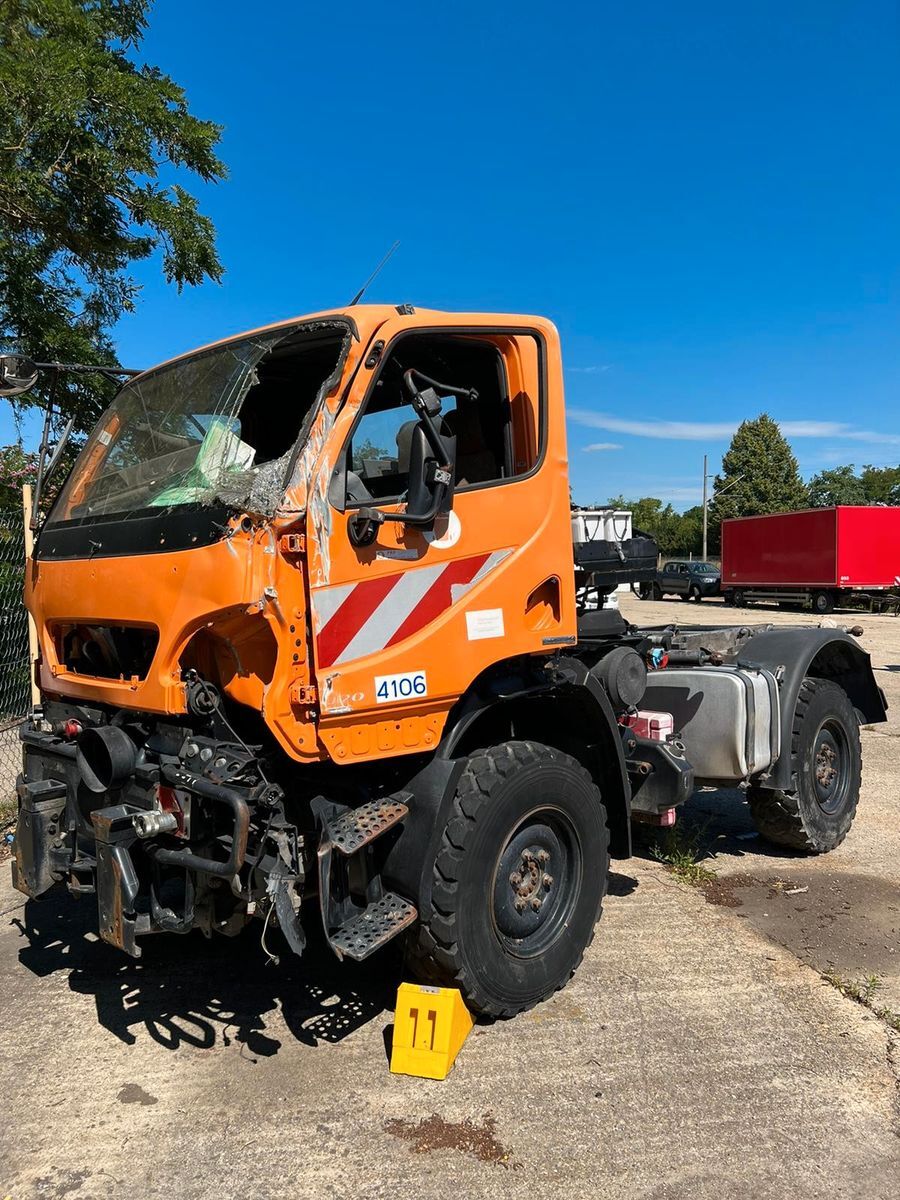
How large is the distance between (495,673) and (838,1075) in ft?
6.46

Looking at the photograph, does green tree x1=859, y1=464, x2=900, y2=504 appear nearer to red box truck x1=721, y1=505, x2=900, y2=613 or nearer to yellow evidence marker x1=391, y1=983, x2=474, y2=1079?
red box truck x1=721, y1=505, x2=900, y2=613

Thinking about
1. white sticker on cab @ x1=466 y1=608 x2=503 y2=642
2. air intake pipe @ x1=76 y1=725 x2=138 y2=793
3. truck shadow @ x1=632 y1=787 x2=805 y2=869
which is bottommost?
truck shadow @ x1=632 y1=787 x2=805 y2=869

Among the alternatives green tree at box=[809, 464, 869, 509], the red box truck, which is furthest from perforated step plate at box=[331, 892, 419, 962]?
green tree at box=[809, 464, 869, 509]

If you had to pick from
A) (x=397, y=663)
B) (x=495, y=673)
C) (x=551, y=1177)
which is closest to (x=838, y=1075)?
(x=551, y=1177)

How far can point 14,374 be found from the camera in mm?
3854

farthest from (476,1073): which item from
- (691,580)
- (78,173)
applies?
(691,580)

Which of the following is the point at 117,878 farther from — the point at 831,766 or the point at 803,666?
the point at 831,766

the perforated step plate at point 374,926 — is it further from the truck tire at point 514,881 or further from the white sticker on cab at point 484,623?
the white sticker on cab at point 484,623

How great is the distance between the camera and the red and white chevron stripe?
292cm

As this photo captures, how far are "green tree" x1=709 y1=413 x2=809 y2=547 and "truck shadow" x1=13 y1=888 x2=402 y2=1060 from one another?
210 ft

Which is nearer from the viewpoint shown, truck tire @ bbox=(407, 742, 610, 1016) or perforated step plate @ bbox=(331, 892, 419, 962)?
perforated step plate @ bbox=(331, 892, 419, 962)

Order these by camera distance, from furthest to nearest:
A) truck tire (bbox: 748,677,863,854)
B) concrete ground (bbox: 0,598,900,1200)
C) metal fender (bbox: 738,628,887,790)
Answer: truck tire (bbox: 748,677,863,854) < metal fender (bbox: 738,628,887,790) < concrete ground (bbox: 0,598,900,1200)

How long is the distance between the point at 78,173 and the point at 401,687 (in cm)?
733

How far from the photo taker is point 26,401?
333 inches
